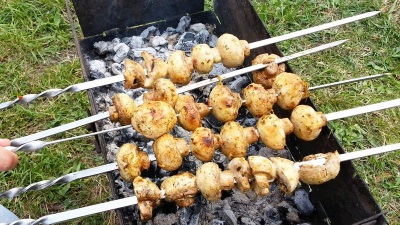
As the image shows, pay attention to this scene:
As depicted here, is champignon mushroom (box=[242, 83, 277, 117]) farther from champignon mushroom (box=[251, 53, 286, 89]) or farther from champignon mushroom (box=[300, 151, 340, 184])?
champignon mushroom (box=[300, 151, 340, 184])

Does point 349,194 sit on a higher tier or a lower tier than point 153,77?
lower

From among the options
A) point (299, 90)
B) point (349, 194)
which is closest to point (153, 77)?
point (299, 90)

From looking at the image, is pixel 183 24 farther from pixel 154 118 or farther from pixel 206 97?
pixel 154 118

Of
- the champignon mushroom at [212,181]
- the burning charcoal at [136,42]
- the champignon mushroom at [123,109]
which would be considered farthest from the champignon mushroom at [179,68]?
the burning charcoal at [136,42]

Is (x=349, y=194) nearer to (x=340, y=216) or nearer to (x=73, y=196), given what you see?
(x=340, y=216)

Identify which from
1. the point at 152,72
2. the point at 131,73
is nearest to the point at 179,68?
the point at 152,72

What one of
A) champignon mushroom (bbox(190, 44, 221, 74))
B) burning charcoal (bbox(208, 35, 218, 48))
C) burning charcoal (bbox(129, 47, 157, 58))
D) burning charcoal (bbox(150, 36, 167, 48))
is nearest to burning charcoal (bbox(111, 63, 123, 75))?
burning charcoal (bbox(129, 47, 157, 58))
